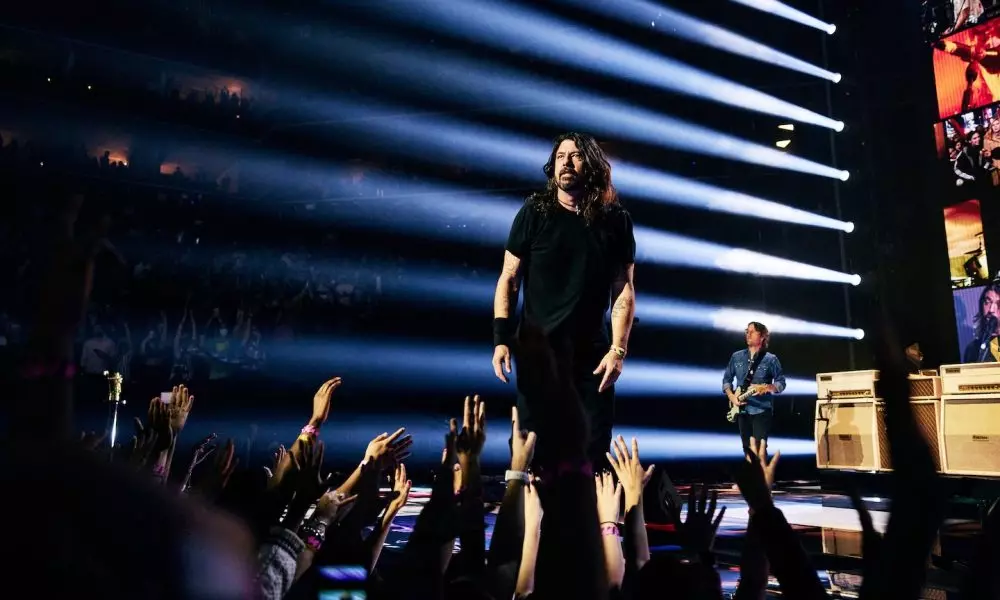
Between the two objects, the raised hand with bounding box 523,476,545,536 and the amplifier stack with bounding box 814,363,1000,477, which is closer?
the raised hand with bounding box 523,476,545,536

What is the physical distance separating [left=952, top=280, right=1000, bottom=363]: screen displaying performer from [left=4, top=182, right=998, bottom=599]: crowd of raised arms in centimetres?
735

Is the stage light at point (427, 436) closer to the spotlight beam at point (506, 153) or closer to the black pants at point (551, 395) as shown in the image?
the spotlight beam at point (506, 153)

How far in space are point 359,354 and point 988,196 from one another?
7932mm

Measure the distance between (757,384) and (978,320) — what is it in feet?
8.35

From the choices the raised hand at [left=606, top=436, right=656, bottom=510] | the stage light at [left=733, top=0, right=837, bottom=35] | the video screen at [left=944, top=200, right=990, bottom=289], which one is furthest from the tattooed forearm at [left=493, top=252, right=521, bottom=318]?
the stage light at [left=733, top=0, right=837, bottom=35]

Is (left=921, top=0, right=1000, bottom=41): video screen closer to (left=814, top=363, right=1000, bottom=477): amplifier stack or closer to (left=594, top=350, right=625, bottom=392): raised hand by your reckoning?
(left=814, top=363, right=1000, bottom=477): amplifier stack

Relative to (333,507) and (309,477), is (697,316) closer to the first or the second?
(333,507)

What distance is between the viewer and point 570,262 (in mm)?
3016

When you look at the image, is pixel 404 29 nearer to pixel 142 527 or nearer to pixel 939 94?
pixel 939 94

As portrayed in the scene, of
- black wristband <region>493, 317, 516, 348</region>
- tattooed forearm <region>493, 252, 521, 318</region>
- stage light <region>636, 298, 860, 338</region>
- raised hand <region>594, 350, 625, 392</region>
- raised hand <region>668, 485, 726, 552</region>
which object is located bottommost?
raised hand <region>668, 485, 726, 552</region>

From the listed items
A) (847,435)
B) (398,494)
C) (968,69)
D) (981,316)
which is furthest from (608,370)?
(968,69)

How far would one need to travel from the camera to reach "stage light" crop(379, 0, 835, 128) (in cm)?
1006

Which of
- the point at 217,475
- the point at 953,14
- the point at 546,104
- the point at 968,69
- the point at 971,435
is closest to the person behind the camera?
the point at 217,475

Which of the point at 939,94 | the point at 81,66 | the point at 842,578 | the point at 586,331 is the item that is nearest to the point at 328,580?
the point at 586,331
